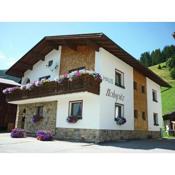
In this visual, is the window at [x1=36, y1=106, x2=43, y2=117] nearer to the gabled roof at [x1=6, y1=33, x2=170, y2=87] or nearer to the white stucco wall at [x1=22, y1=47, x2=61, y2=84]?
the white stucco wall at [x1=22, y1=47, x2=61, y2=84]

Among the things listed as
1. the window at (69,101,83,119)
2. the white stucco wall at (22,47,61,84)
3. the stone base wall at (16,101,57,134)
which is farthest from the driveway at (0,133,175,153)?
the white stucco wall at (22,47,61,84)

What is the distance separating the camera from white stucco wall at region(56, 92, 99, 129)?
43.9ft

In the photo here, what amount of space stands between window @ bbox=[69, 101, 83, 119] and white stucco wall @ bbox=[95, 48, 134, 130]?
1.66 meters

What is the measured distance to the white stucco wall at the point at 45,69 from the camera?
17.2 metres

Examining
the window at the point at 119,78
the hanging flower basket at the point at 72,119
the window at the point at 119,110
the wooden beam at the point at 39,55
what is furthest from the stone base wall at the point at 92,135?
the wooden beam at the point at 39,55

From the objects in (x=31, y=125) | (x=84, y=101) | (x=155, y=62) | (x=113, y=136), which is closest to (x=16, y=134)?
(x=31, y=125)

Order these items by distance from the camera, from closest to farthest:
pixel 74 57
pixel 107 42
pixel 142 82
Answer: pixel 107 42, pixel 74 57, pixel 142 82

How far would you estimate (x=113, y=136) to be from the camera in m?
14.3

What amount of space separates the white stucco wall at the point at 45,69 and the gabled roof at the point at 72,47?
0.38 meters

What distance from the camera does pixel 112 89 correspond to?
14.9 m

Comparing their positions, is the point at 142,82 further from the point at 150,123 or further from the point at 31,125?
the point at 31,125

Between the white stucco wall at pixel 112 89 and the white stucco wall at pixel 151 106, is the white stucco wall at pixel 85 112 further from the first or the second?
the white stucco wall at pixel 151 106

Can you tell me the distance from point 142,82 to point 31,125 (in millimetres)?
10761

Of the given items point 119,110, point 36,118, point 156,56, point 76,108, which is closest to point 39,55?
point 36,118
